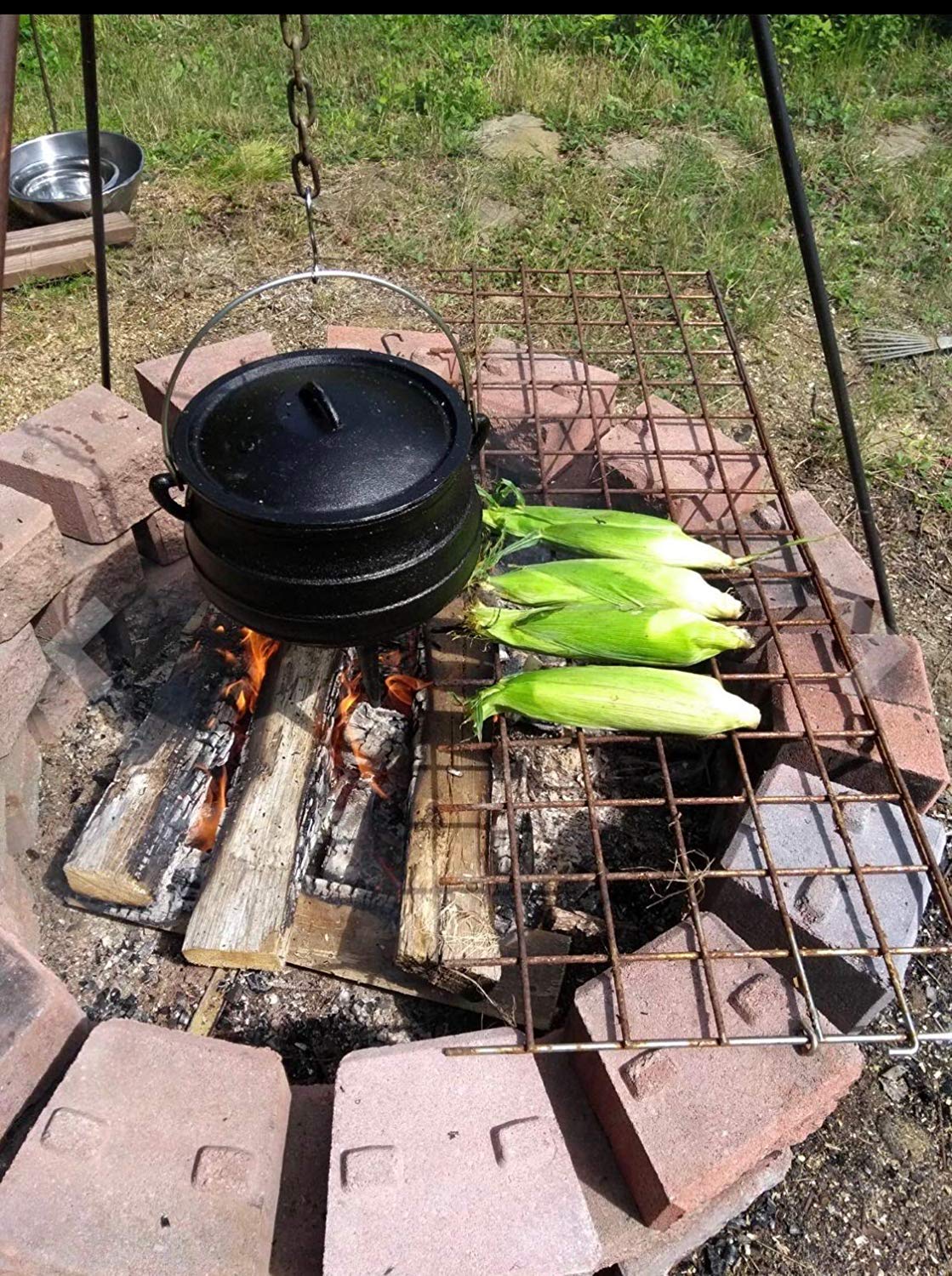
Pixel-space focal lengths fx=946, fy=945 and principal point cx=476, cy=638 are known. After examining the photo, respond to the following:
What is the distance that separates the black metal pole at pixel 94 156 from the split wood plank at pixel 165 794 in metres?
1.13

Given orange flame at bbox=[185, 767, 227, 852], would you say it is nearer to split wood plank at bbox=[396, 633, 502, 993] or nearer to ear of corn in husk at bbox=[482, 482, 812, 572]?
split wood plank at bbox=[396, 633, 502, 993]

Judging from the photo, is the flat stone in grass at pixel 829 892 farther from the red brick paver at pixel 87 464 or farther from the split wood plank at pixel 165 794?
the red brick paver at pixel 87 464

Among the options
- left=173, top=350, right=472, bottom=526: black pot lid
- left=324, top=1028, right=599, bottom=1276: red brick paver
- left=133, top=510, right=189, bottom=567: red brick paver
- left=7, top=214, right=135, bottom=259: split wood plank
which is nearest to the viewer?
left=324, top=1028, right=599, bottom=1276: red brick paver

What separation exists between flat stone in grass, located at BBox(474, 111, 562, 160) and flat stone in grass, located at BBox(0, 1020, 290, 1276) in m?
5.71

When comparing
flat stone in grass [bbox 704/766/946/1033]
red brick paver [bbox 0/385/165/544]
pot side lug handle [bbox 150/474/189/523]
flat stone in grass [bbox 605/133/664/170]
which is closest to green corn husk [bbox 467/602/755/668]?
flat stone in grass [bbox 704/766/946/1033]

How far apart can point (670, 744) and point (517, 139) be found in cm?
482

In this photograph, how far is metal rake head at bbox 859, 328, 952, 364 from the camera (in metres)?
4.72

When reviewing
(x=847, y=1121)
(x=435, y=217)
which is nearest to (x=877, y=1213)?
(x=847, y=1121)

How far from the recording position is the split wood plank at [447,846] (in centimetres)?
226

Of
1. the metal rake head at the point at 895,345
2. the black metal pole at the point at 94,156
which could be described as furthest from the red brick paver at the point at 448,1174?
the metal rake head at the point at 895,345

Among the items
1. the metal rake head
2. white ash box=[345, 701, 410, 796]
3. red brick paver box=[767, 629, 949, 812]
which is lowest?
white ash box=[345, 701, 410, 796]

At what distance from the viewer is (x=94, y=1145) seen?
176cm

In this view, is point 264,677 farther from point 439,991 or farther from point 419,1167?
point 419,1167

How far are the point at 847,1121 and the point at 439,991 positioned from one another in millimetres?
1065
